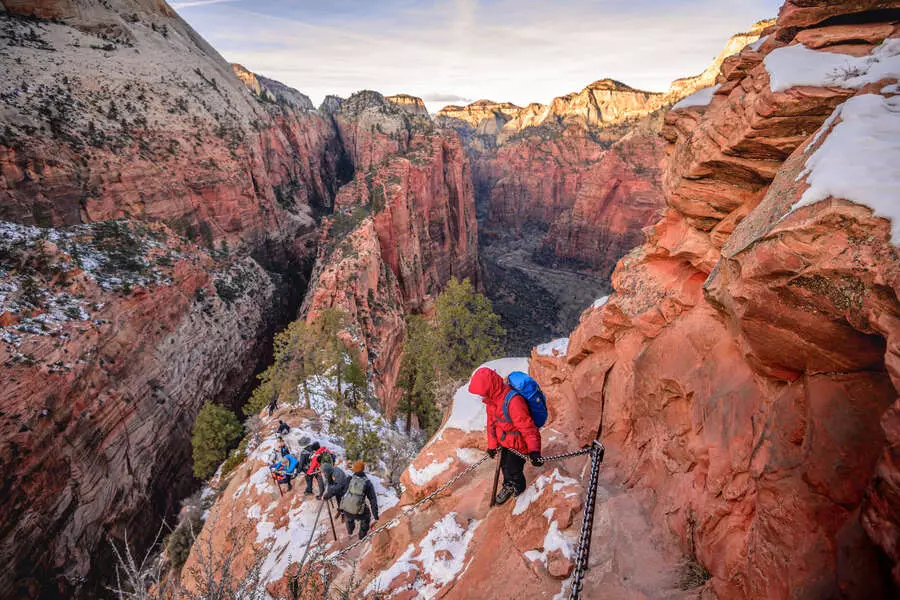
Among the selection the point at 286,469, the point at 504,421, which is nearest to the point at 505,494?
the point at 504,421

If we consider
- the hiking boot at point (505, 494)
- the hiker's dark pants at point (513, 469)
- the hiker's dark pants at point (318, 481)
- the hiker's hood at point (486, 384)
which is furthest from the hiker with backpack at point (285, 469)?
the hiker's hood at point (486, 384)

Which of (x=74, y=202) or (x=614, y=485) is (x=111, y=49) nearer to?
(x=74, y=202)

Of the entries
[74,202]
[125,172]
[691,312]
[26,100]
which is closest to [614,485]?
[691,312]

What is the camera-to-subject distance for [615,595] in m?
4.50

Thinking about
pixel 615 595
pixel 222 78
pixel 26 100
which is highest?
pixel 222 78

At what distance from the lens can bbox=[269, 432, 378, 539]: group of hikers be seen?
9195mm

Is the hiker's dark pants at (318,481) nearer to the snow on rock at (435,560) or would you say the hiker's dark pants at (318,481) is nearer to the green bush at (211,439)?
the snow on rock at (435,560)

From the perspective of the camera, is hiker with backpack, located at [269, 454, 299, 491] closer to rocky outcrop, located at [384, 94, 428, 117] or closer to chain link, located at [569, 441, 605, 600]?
chain link, located at [569, 441, 605, 600]

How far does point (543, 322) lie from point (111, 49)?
54383 mm

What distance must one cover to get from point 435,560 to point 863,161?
7.62 metres

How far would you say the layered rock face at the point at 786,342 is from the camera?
10.7ft

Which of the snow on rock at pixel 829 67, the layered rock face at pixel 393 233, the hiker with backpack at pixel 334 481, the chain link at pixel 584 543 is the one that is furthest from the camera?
the layered rock face at pixel 393 233

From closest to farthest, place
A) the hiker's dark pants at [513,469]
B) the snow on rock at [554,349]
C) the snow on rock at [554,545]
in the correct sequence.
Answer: the snow on rock at [554,545] → the hiker's dark pants at [513,469] → the snow on rock at [554,349]

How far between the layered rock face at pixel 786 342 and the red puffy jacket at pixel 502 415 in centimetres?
208
